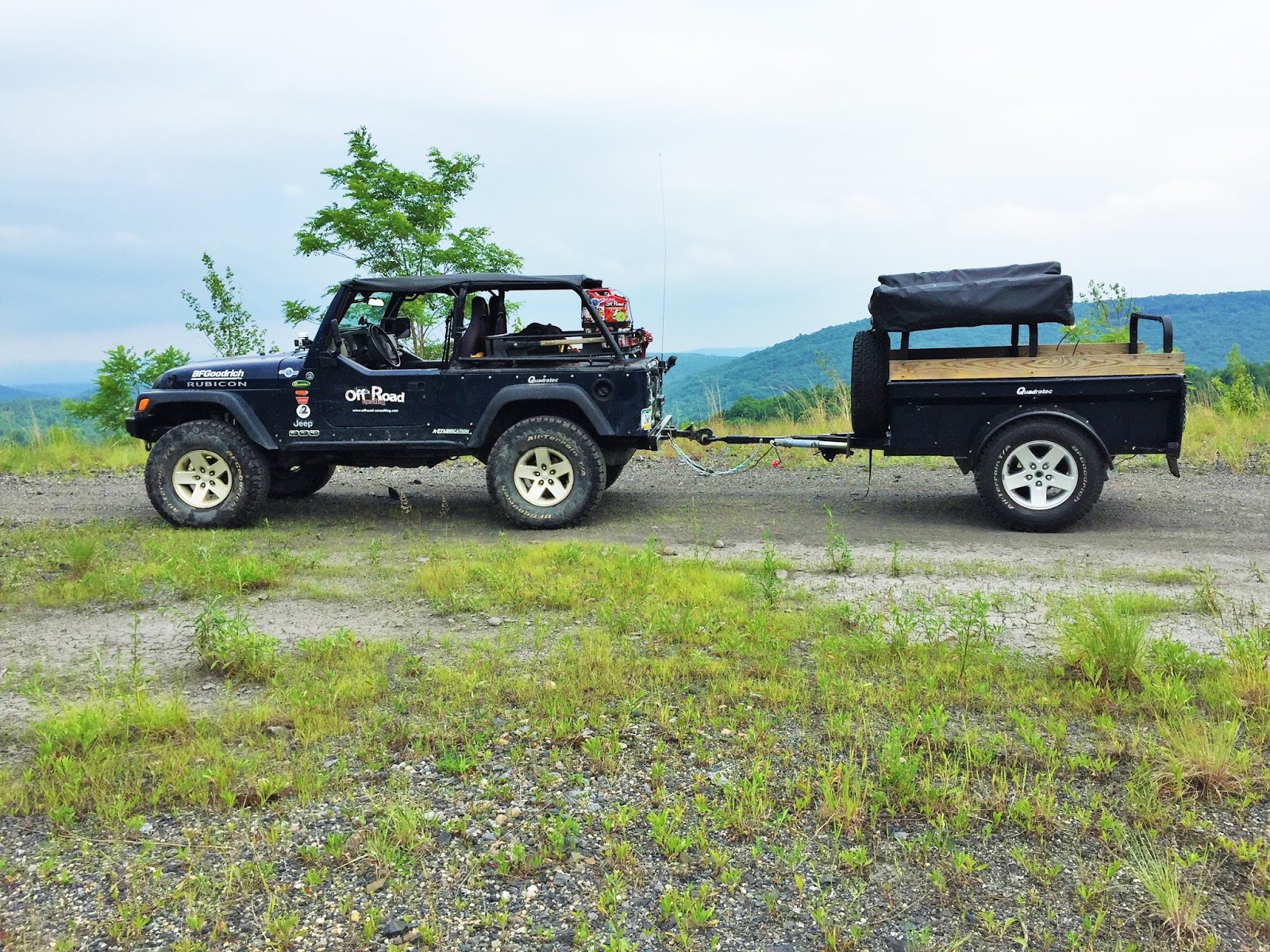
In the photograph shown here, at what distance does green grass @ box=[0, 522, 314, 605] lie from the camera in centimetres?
688

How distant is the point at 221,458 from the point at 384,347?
1.81 metres

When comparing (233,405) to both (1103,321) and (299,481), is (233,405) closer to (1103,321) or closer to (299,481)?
(299,481)

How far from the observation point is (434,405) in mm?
9062

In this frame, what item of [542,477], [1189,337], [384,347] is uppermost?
[1189,337]

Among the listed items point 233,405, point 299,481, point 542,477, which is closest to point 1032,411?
point 542,477

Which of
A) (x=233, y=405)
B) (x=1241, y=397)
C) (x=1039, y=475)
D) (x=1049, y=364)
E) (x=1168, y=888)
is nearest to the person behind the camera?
(x=1168, y=888)

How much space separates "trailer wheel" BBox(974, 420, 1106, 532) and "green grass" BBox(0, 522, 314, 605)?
578 centimetres

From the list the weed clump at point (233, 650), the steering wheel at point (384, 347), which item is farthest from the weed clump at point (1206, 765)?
the steering wheel at point (384, 347)

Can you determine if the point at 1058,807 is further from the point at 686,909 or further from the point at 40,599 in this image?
the point at 40,599

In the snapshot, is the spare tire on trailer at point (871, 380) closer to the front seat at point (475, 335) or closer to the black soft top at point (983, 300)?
the black soft top at point (983, 300)

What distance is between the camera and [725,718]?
4617 millimetres

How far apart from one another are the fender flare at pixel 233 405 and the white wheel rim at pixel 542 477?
230 cm

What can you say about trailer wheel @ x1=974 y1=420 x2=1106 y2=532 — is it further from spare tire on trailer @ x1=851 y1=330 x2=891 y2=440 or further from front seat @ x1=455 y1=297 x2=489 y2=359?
front seat @ x1=455 y1=297 x2=489 y2=359

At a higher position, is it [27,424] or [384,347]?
[384,347]
